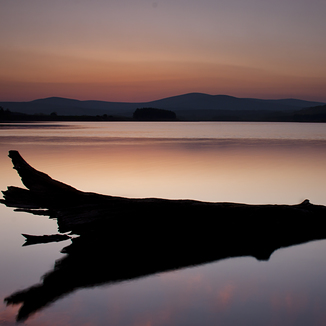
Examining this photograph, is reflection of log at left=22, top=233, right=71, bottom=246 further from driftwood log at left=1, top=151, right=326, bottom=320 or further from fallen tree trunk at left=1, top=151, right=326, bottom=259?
fallen tree trunk at left=1, top=151, right=326, bottom=259

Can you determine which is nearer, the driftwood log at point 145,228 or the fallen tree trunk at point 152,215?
the driftwood log at point 145,228

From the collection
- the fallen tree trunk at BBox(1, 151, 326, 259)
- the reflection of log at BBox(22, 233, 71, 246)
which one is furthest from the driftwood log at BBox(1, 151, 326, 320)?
the reflection of log at BBox(22, 233, 71, 246)

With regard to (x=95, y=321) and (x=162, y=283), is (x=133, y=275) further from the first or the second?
(x=95, y=321)

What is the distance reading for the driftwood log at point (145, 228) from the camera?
4961 millimetres

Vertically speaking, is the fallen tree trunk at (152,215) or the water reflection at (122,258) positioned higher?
the fallen tree trunk at (152,215)

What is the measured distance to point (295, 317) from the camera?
369cm

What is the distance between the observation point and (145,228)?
17.9ft

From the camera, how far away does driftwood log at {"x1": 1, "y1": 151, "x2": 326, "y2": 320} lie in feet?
16.3

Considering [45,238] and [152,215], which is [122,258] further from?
[45,238]

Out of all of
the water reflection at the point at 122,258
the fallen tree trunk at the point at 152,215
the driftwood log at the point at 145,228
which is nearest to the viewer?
the water reflection at the point at 122,258

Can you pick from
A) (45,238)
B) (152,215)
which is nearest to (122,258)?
(152,215)

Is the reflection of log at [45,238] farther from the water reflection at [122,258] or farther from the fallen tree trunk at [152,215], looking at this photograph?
the fallen tree trunk at [152,215]

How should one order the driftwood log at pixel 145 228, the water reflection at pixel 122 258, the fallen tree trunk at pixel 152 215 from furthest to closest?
the fallen tree trunk at pixel 152 215, the driftwood log at pixel 145 228, the water reflection at pixel 122 258

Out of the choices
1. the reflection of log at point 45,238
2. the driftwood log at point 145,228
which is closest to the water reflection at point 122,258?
the driftwood log at point 145,228
